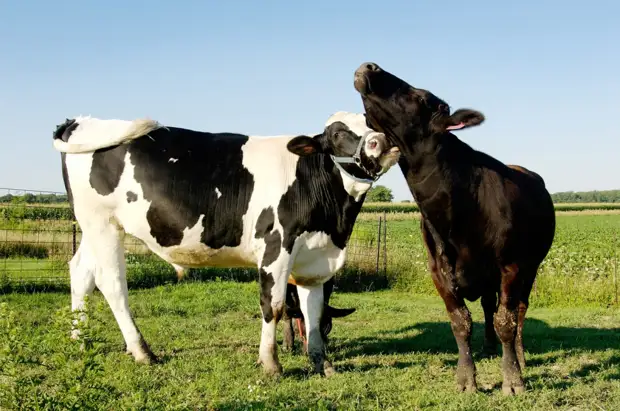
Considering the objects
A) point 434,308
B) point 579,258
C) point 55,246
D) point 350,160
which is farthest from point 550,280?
point 55,246

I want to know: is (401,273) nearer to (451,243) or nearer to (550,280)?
(550,280)

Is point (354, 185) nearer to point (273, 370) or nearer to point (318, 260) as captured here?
point (318, 260)

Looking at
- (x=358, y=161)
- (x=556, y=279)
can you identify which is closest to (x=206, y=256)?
(x=358, y=161)

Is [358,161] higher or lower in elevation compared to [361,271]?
higher

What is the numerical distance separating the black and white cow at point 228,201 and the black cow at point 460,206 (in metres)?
0.71

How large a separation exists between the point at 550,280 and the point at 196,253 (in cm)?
889

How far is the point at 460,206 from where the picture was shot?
5.01m

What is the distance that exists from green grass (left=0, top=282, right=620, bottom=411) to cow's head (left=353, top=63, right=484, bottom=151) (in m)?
2.21

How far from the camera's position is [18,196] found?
12.6 metres

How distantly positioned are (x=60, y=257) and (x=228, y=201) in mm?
8930

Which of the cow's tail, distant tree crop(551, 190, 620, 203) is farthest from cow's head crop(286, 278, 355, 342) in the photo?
distant tree crop(551, 190, 620, 203)

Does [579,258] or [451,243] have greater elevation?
[451,243]

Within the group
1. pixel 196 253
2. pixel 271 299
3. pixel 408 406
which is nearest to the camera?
pixel 408 406

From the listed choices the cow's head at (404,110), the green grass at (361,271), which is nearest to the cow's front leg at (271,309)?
the cow's head at (404,110)
